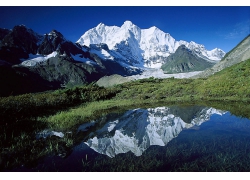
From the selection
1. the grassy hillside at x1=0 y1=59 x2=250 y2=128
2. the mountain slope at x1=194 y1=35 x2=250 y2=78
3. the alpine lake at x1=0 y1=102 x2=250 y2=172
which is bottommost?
the alpine lake at x1=0 y1=102 x2=250 y2=172

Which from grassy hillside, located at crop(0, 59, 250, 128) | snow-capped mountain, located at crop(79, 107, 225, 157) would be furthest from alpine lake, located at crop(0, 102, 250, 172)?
Result: grassy hillside, located at crop(0, 59, 250, 128)

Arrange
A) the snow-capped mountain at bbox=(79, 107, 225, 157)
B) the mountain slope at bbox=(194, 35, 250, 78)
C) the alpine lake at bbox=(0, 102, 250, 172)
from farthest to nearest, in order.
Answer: the mountain slope at bbox=(194, 35, 250, 78) < the snow-capped mountain at bbox=(79, 107, 225, 157) < the alpine lake at bbox=(0, 102, 250, 172)

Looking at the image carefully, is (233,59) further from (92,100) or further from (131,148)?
(131,148)

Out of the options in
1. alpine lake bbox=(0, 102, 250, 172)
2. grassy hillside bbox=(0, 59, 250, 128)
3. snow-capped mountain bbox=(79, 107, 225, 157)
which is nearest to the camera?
alpine lake bbox=(0, 102, 250, 172)

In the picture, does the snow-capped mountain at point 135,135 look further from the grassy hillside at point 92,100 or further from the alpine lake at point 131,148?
the grassy hillside at point 92,100

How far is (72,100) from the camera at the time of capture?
26.2 m

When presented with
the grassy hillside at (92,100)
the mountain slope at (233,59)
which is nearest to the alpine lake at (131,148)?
the grassy hillside at (92,100)

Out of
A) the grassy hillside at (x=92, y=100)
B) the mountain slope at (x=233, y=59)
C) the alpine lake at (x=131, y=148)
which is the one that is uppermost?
the mountain slope at (x=233, y=59)

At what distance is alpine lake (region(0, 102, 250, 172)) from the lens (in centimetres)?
734

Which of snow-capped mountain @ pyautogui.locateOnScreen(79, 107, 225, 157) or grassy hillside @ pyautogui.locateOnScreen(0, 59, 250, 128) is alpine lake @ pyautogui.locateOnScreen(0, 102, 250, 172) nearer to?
snow-capped mountain @ pyautogui.locateOnScreen(79, 107, 225, 157)

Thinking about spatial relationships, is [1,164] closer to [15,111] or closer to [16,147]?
[16,147]

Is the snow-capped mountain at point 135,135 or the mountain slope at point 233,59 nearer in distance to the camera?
the snow-capped mountain at point 135,135

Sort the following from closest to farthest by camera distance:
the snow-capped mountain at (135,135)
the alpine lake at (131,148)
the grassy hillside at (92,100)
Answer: the alpine lake at (131,148), the snow-capped mountain at (135,135), the grassy hillside at (92,100)

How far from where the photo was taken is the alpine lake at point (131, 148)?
24.1ft
